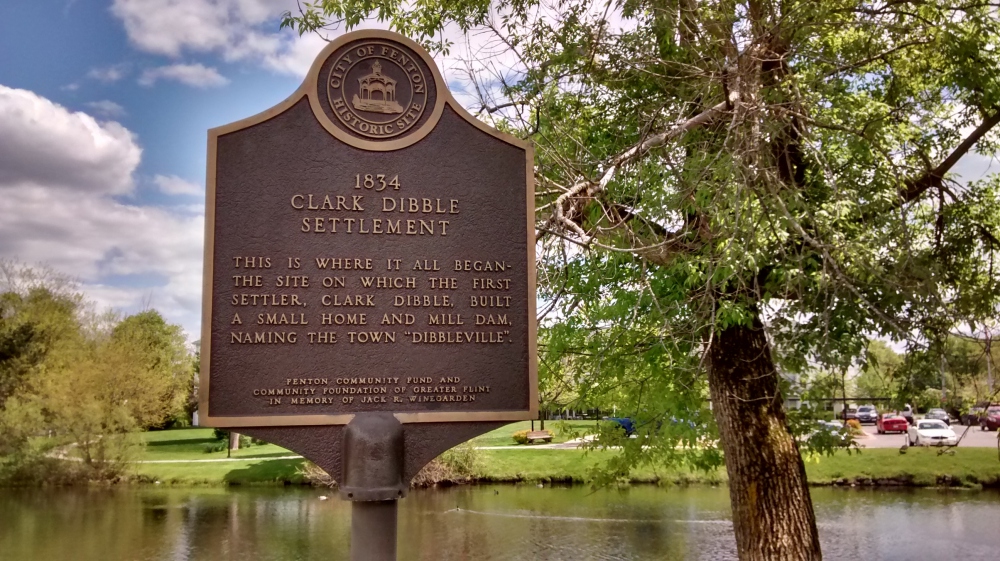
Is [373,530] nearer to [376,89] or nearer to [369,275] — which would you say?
[369,275]

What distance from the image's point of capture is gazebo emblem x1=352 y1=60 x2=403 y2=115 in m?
4.49

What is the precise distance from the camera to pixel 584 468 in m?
28.2

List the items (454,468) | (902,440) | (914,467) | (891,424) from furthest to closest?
(891,424) → (902,440) → (454,468) → (914,467)

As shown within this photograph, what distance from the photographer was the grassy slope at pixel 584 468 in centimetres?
2506

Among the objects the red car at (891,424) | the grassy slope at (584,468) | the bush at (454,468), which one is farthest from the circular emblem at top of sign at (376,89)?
the red car at (891,424)

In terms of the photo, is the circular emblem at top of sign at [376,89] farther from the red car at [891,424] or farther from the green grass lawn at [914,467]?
the red car at [891,424]

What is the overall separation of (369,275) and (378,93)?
1.08 meters

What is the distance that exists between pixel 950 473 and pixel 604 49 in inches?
944

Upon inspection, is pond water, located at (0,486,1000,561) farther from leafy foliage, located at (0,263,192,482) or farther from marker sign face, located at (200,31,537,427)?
marker sign face, located at (200,31,537,427)

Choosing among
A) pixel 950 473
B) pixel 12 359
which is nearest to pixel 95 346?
pixel 12 359

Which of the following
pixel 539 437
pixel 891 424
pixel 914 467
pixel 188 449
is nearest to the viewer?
pixel 914 467

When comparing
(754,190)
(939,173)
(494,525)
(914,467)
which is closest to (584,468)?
(494,525)

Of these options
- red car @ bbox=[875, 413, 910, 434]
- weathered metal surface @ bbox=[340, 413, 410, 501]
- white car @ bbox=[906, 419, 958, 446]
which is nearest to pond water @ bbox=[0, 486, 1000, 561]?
white car @ bbox=[906, 419, 958, 446]

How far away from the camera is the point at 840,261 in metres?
6.91
